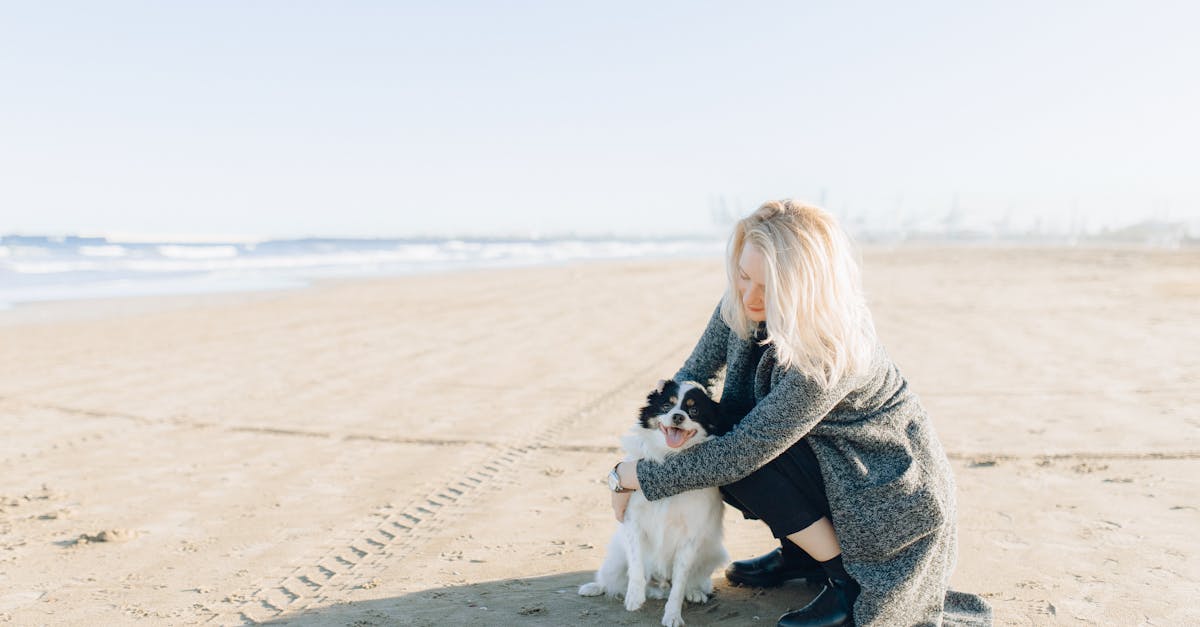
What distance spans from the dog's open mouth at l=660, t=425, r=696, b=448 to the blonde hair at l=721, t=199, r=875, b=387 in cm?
50

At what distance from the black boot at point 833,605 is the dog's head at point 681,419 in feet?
2.00

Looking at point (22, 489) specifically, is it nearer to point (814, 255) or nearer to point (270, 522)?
point (270, 522)

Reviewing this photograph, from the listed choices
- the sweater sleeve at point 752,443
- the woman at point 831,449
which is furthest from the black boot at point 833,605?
the sweater sleeve at point 752,443

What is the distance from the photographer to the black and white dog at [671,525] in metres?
3.01

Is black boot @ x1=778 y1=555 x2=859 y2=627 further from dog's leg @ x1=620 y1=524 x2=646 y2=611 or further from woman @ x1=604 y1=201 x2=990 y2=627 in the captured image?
dog's leg @ x1=620 y1=524 x2=646 y2=611

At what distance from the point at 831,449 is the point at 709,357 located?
76cm

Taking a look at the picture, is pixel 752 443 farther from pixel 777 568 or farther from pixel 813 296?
pixel 777 568

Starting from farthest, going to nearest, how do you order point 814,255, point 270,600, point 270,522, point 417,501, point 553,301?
A: point 553,301
point 417,501
point 270,522
point 270,600
point 814,255

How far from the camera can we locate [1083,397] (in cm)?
656

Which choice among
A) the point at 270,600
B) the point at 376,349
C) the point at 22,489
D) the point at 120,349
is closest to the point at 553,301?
the point at 376,349

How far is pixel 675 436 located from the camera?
299 cm

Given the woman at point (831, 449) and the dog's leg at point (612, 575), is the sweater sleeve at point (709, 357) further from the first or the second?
the dog's leg at point (612, 575)

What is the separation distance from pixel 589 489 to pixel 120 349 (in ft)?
24.3

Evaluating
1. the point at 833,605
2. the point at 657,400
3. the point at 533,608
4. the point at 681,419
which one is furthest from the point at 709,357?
the point at 533,608
